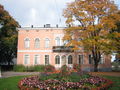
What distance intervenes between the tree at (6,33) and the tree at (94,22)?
44.4ft

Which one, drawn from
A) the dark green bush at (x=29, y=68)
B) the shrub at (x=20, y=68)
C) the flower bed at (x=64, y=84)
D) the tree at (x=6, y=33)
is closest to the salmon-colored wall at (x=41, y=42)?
the tree at (x=6, y=33)

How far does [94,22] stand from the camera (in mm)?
30234

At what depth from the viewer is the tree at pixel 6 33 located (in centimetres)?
3899

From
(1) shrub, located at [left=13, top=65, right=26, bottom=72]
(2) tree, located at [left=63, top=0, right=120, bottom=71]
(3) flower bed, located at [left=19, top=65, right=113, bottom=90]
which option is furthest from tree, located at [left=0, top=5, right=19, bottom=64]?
(3) flower bed, located at [left=19, top=65, right=113, bottom=90]

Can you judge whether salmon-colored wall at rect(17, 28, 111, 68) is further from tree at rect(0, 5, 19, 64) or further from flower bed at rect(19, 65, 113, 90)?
flower bed at rect(19, 65, 113, 90)

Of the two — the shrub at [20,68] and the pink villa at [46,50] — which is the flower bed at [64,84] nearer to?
the shrub at [20,68]

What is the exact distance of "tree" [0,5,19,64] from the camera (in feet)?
128

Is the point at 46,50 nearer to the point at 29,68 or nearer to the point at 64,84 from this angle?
the point at 29,68

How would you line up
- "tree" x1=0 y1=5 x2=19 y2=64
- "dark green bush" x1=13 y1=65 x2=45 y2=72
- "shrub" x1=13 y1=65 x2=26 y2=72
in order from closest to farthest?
"dark green bush" x1=13 y1=65 x2=45 y2=72
"shrub" x1=13 y1=65 x2=26 y2=72
"tree" x1=0 y1=5 x2=19 y2=64

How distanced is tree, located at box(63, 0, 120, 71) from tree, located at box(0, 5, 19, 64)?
44.4ft

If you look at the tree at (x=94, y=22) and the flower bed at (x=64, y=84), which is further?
the tree at (x=94, y=22)

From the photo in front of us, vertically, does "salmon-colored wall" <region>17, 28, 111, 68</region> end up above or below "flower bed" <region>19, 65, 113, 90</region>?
above

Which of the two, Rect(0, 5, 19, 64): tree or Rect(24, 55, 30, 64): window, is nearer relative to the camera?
Rect(0, 5, 19, 64): tree

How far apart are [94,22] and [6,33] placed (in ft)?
64.3
